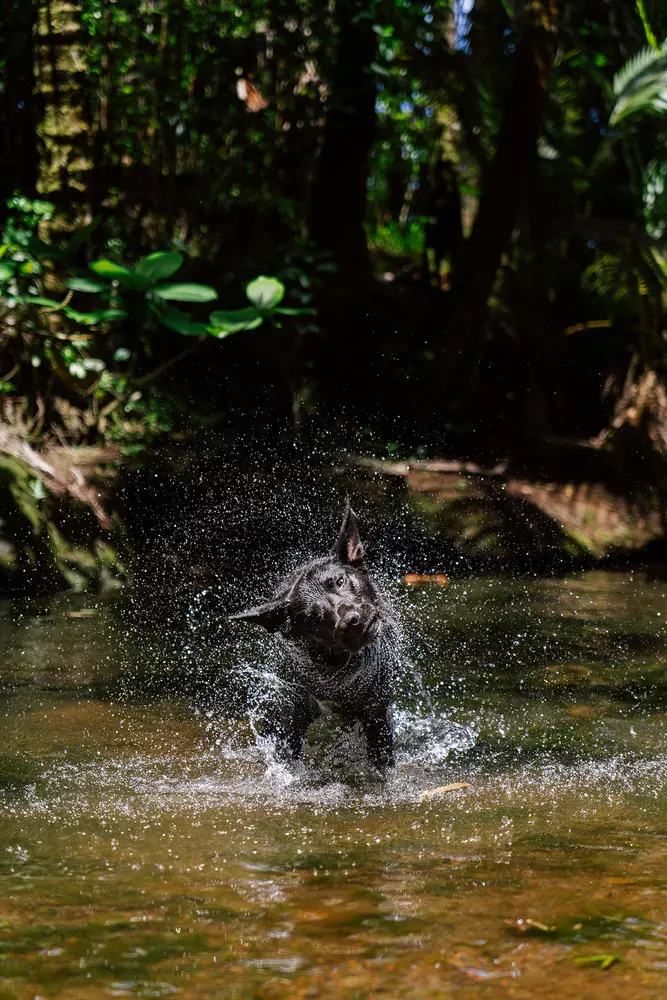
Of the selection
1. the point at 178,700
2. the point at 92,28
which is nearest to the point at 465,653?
the point at 178,700

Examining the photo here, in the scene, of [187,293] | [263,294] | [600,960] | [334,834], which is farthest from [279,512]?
[600,960]

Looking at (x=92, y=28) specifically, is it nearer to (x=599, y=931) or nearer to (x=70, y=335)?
(x=70, y=335)

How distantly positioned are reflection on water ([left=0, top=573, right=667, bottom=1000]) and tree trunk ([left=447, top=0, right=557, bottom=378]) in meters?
6.97

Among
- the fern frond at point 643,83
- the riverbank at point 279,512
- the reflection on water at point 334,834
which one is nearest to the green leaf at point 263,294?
the riverbank at point 279,512

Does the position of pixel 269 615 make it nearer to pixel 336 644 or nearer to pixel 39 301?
pixel 336 644

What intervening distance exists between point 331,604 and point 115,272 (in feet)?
17.4

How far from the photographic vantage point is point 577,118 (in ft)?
49.5

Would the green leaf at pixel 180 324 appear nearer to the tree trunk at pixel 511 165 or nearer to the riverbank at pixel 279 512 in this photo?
the riverbank at pixel 279 512

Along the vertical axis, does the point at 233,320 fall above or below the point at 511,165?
below

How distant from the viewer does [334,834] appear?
11.6 feet

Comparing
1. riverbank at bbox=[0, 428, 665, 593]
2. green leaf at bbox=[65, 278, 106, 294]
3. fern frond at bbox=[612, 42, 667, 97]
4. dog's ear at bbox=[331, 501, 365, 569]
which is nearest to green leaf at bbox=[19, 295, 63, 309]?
green leaf at bbox=[65, 278, 106, 294]

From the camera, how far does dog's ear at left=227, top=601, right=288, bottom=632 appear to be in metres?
4.19

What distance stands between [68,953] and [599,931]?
1.22 metres

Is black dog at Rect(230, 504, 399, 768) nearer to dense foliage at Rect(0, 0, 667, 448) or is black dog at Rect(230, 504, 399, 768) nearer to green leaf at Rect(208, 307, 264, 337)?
green leaf at Rect(208, 307, 264, 337)
